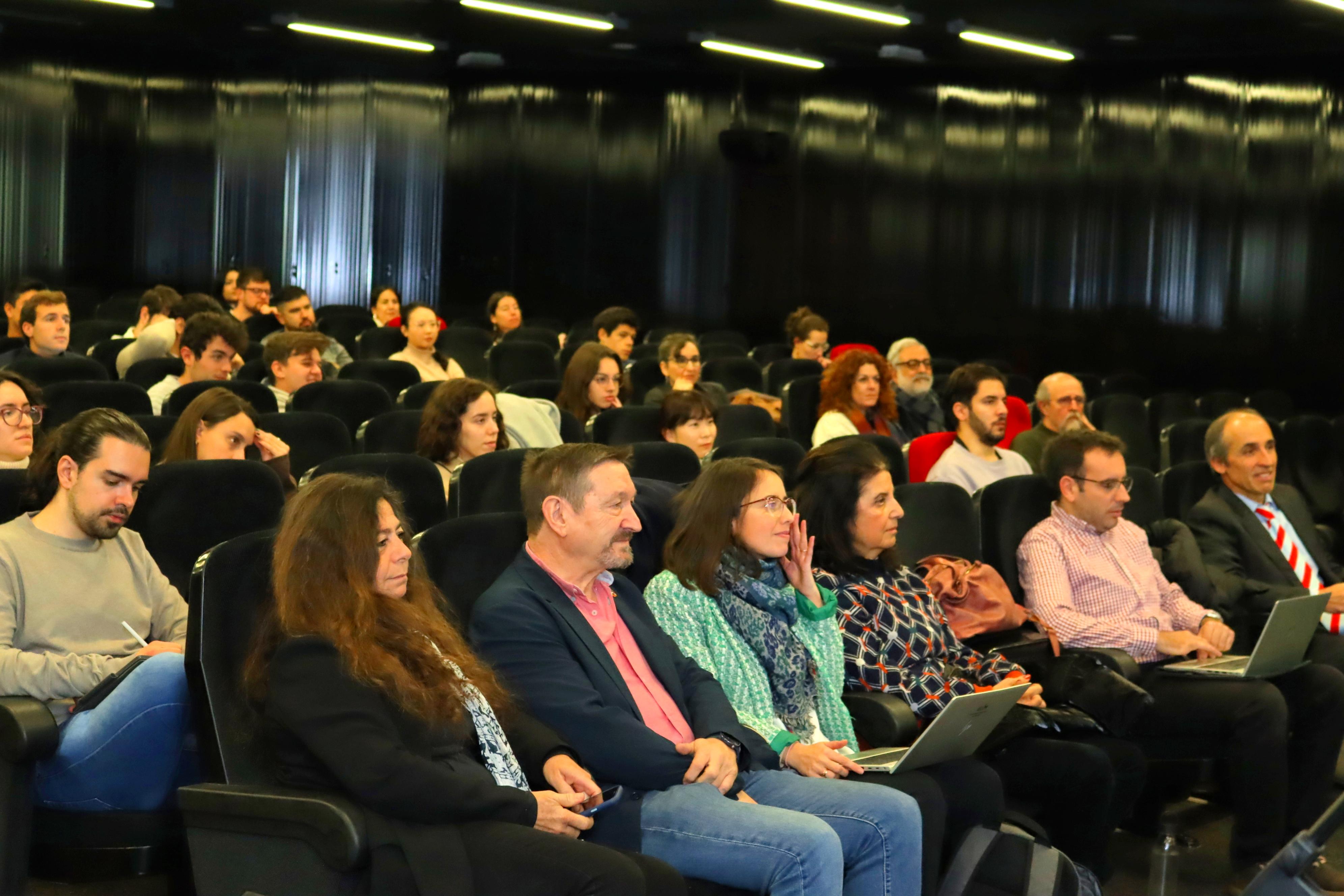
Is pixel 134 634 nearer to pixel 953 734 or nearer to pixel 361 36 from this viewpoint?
pixel 953 734

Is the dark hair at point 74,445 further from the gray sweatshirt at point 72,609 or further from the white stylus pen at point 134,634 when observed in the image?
the white stylus pen at point 134,634

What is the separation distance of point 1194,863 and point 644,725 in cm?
187

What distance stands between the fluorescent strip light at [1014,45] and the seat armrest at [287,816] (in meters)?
7.92

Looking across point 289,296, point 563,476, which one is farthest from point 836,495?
point 289,296

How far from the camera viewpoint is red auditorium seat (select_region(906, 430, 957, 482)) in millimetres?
4848

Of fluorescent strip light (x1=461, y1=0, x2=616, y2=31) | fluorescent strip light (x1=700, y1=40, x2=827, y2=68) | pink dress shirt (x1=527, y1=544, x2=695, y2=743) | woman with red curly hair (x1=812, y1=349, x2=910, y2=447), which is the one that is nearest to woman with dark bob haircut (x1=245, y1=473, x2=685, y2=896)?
pink dress shirt (x1=527, y1=544, x2=695, y2=743)

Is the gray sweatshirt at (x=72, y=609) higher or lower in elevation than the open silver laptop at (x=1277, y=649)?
higher

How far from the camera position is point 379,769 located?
200 cm

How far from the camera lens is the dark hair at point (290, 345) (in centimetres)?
531

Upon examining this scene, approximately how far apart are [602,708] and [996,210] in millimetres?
8575

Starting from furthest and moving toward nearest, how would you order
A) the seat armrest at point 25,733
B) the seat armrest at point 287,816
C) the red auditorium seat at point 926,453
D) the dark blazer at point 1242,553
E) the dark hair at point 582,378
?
the dark hair at point 582,378, the red auditorium seat at point 926,453, the dark blazer at point 1242,553, the seat armrest at point 25,733, the seat armrest at point 287,816

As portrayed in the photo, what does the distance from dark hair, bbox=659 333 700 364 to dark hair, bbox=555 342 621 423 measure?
92 centimetres

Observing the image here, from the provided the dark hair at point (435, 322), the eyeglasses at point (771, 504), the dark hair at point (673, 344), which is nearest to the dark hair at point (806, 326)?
the dark hair at point (673, 344)

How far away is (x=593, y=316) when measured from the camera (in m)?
11.9
